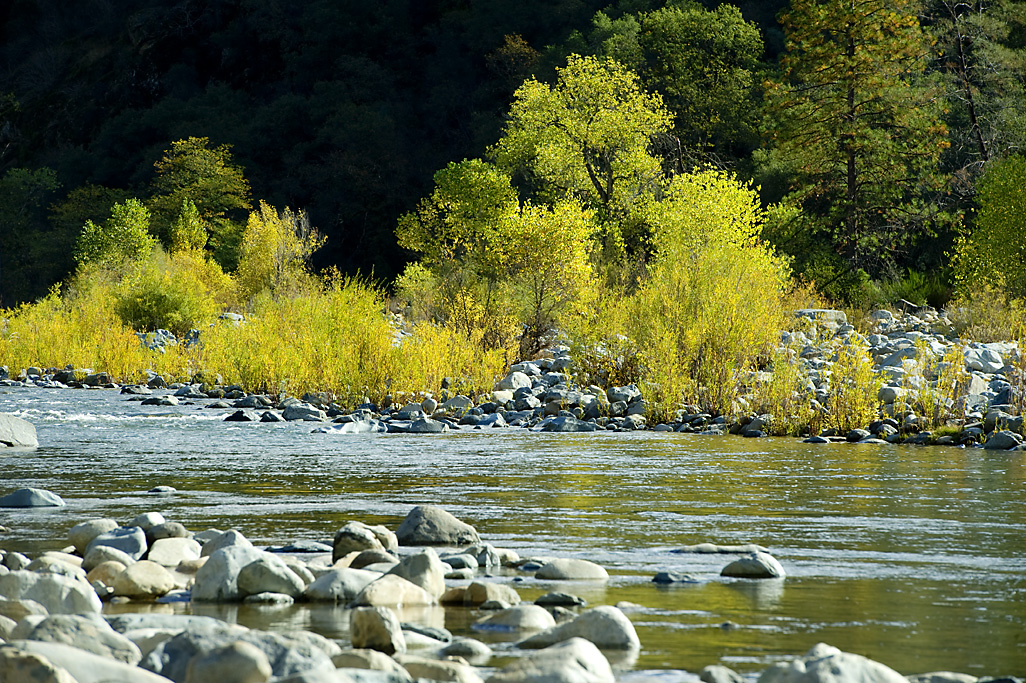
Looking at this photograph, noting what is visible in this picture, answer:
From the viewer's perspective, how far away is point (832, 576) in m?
5.24

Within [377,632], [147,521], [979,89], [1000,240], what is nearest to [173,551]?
[147,521]

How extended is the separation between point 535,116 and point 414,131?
24003 millimetres

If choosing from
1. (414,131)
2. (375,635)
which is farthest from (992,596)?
(414,131)

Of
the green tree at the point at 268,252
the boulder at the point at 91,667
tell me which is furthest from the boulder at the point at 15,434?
the green tree at the point at 268,252

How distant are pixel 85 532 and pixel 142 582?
1.25 m

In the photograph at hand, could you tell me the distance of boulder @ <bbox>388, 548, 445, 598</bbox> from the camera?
4.84 m

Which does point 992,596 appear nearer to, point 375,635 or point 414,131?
point 375,635

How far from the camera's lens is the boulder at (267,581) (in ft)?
16.1

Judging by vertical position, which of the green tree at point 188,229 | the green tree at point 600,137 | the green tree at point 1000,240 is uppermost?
the green tree at point 600,137

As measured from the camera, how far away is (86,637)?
11.9 feet

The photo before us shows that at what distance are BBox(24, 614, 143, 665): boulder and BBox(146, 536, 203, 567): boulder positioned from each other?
184 centimetres

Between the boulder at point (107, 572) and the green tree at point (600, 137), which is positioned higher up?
the green tree at point (600, 137)

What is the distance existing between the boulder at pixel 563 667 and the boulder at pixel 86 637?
120 centimetres

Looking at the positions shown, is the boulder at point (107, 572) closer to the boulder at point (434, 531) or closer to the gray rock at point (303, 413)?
the boulder at point (434, 531)
